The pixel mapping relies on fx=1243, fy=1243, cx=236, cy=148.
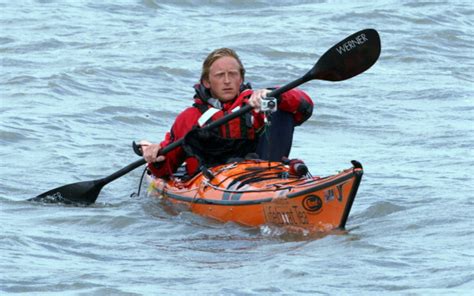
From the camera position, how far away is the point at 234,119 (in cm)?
827

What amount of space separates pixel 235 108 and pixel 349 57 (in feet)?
2.73

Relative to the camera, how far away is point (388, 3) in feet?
67.6

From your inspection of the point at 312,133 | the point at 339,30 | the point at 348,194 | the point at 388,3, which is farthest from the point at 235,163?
the point at 388,3

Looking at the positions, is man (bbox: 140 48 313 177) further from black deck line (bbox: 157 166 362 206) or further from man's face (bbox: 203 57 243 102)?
black deck line (bbox: 157 166 362 206)

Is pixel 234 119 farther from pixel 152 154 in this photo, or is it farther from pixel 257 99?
pixel 152 154

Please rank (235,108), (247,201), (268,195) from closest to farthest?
(268,195) → (247,201) → (235,108)

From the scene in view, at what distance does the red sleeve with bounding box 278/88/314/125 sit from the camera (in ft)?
27.1

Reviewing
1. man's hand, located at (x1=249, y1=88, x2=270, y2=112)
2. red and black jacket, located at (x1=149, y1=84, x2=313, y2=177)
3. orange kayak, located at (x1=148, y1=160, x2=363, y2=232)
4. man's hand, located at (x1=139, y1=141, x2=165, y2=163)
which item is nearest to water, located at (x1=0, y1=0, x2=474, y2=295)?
orange kayak, located at (x1=148, y1=160, x2=363, y2=232)

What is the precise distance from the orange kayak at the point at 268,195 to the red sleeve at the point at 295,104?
1.39ft

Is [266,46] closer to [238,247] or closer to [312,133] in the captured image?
[312,133]

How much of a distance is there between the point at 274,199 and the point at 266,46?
968cm

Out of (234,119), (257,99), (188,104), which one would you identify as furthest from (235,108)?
(188,104)

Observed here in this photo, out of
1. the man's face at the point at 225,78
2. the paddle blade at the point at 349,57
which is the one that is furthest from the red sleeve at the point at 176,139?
the paddle blade at the point at 349,57

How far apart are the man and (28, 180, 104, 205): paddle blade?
3.55ft
